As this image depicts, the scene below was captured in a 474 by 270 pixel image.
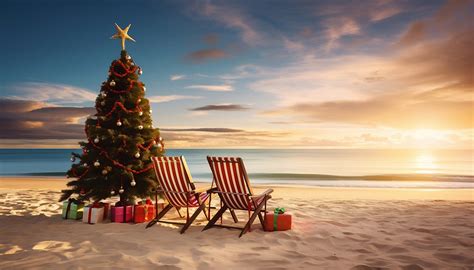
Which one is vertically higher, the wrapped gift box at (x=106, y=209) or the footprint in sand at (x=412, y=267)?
the wrapped gift box at (x=106, y=209)

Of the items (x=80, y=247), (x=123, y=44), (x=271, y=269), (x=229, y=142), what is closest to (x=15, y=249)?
(x=80, y=247)

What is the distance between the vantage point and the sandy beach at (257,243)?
3887mm

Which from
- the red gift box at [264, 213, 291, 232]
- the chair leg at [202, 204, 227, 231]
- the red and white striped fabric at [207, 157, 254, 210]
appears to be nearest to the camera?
the red and white striped fabric at [207, 157, 254, 210]

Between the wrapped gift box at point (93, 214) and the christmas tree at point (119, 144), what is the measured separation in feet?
1.10

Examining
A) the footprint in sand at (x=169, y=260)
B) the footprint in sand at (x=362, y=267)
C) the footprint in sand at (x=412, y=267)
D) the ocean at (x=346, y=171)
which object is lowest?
the footprint in sand at (x=169, y=260)

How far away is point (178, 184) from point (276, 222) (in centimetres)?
169

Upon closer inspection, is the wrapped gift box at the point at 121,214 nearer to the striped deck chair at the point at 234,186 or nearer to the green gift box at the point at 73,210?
the green gift box at the point at 73,210

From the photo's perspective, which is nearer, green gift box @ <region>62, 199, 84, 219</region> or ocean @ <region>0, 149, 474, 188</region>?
green gift box @ <region>62, 199, 84, 219</region>

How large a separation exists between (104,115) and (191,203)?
2469mm

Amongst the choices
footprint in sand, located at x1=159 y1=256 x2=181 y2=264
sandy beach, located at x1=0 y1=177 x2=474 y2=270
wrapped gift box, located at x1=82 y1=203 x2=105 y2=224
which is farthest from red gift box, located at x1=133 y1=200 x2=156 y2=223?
footprint in sand, located at x1=159 y1=256 x2=181 y2=264

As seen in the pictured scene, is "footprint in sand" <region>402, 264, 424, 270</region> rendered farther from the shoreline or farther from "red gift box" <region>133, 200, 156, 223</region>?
the shoreline

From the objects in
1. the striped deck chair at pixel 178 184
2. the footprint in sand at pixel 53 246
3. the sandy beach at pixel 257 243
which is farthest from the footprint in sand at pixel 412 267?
the footprint in sand at pixel 53 246

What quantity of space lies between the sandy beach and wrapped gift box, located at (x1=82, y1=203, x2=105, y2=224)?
166 millimetres

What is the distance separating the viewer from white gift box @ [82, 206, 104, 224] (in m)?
5.96
